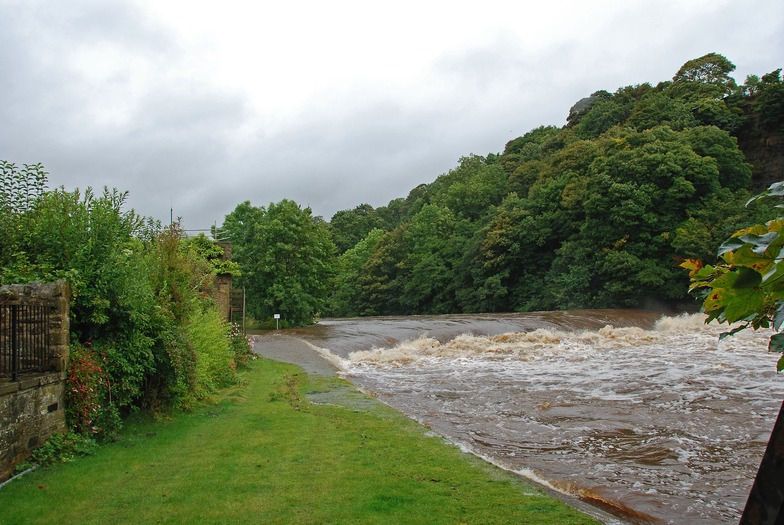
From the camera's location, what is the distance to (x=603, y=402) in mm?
13539

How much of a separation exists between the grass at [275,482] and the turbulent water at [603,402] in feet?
4.16

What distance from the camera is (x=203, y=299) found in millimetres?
15352

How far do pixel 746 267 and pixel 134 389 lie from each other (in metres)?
9.95

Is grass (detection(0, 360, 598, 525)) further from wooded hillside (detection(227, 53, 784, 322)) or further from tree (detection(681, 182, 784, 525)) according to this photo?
wooded hillside (detection(227, 53, 784, 322))

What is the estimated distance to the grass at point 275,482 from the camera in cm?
617

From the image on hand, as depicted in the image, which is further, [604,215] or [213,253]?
[604,215]

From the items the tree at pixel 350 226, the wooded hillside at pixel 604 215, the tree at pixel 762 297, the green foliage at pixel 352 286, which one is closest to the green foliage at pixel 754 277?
the tree at pixel 762 297

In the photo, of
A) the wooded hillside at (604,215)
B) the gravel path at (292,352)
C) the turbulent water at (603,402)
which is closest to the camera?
the turbulent water at (603,402)

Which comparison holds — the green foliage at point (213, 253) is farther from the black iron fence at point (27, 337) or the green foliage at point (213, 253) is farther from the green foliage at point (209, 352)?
the black iron fence at point (27, 337)

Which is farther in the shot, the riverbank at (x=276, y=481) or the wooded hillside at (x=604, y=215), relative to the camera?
the wooded hillside at (x=604, y=215)

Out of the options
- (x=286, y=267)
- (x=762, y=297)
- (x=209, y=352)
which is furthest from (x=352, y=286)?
(x=762, y=297)

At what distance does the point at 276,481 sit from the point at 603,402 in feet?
29.6

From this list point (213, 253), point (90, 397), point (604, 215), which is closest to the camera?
point (90, 397)

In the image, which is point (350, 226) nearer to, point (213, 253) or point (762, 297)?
point (213, 253)
